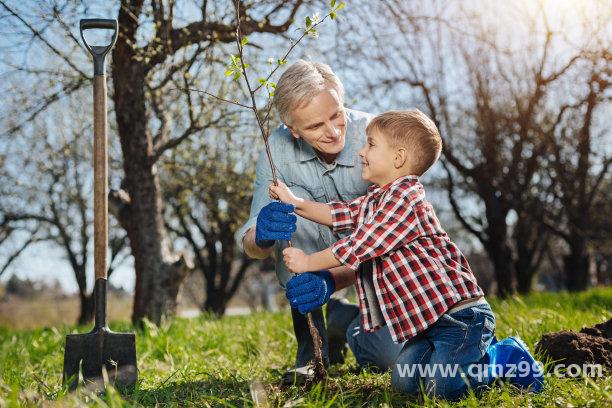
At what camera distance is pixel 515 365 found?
2492 millimetres

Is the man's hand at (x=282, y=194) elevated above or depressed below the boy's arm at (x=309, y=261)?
above

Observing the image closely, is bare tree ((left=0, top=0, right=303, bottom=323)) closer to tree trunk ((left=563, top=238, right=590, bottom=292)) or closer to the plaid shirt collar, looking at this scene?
the plaid shirt collar

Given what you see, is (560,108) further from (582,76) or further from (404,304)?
(404,304)

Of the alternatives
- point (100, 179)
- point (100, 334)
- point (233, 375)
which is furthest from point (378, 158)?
point (100, 334)

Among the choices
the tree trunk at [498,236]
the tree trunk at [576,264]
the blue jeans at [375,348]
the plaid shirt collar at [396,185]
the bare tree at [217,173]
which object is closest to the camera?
the plaid shirt collar at [396,185]

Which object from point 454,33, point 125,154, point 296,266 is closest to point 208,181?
point 125,154

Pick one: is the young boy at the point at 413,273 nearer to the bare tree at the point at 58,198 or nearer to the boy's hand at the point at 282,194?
the boy's hand at the point at 282,194

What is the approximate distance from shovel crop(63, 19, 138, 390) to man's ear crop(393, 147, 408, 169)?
148cm

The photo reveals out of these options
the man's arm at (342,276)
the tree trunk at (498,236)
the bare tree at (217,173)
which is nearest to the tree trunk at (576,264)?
the tree trunk at (498,236)

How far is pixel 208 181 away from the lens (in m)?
7.93

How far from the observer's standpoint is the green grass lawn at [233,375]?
220cm

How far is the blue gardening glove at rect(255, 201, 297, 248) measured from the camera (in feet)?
8.45

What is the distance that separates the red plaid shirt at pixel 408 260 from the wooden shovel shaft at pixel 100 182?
1.25 m

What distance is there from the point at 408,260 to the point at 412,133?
0.56 m
